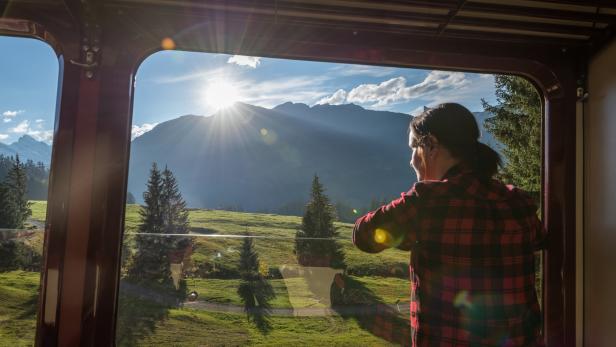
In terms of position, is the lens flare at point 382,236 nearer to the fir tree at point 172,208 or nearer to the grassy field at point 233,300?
the grassy field at point 233,300

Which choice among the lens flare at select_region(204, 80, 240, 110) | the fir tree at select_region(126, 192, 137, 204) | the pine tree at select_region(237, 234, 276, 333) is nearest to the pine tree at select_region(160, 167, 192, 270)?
the fir tree at select_region(126, 192, 137, 204)

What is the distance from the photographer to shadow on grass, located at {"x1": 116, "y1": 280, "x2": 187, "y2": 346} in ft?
6.77

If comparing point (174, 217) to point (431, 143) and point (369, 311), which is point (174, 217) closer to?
point (369, 311)

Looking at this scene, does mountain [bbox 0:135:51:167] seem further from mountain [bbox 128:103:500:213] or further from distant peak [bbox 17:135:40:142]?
mountain [bbox 128:103:500:213]

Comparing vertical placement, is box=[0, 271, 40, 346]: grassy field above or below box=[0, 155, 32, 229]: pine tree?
below

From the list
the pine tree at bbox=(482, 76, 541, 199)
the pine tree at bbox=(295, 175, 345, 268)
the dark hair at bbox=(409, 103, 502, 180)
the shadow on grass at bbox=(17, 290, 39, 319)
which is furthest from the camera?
the pine tree at bbox=(482, 76, 541, 199)

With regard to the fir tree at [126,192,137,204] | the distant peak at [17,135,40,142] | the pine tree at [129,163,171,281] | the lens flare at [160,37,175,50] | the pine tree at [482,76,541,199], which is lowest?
the pine tree at [129,163,171,281]

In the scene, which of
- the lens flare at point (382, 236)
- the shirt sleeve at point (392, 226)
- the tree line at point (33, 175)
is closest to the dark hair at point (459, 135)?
the shirt sleeve at point (392, 226)

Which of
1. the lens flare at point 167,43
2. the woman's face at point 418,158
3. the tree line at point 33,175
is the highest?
the lens flare at point 167,43

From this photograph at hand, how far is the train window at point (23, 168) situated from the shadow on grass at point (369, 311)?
146cm

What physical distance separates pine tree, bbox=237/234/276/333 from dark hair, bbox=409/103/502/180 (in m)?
1.11

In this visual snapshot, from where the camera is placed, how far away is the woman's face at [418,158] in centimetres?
151

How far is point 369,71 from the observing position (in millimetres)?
2373

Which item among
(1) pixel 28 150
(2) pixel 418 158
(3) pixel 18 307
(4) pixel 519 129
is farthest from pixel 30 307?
(4) pixel 519 129
